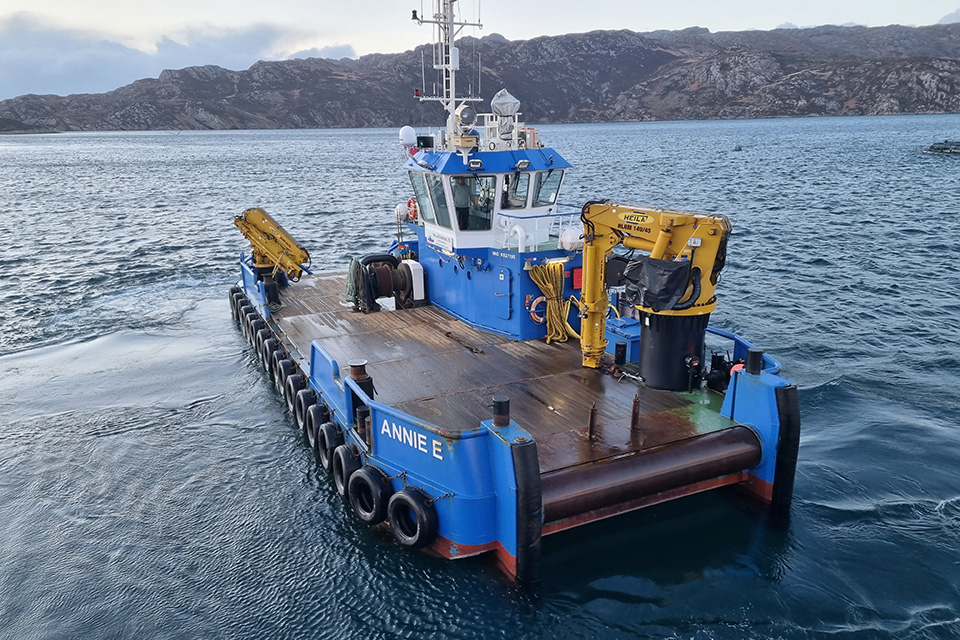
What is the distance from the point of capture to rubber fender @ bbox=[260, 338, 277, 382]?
14.9 meters

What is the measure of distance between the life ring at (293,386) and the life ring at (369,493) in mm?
3642

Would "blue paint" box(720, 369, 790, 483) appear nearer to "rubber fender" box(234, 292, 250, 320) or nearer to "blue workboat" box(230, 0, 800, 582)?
"blue workboat" box(230, 0, 800, 582)

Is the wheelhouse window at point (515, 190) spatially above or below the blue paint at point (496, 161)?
below

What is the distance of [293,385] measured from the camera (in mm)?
12797

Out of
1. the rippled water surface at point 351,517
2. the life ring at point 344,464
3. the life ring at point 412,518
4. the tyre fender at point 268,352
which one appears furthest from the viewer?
the tyre fender at point 268,352

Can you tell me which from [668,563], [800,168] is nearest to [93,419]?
[668,563]

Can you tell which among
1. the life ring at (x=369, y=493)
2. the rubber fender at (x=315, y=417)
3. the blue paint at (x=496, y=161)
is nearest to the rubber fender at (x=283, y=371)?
the rubber fender at (x=315, y=417)

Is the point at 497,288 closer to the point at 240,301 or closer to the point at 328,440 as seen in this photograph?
the point at 328,440

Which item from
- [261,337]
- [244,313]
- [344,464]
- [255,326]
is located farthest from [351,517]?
[244,313]

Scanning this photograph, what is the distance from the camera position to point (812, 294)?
2152cm

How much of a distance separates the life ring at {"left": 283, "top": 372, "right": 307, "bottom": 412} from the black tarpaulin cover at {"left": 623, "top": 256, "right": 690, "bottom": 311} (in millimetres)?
6498

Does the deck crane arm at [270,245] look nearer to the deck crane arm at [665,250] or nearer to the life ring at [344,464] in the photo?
the life ring at [344,464]

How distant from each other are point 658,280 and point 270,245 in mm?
11970

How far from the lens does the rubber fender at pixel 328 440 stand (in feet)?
35.1
